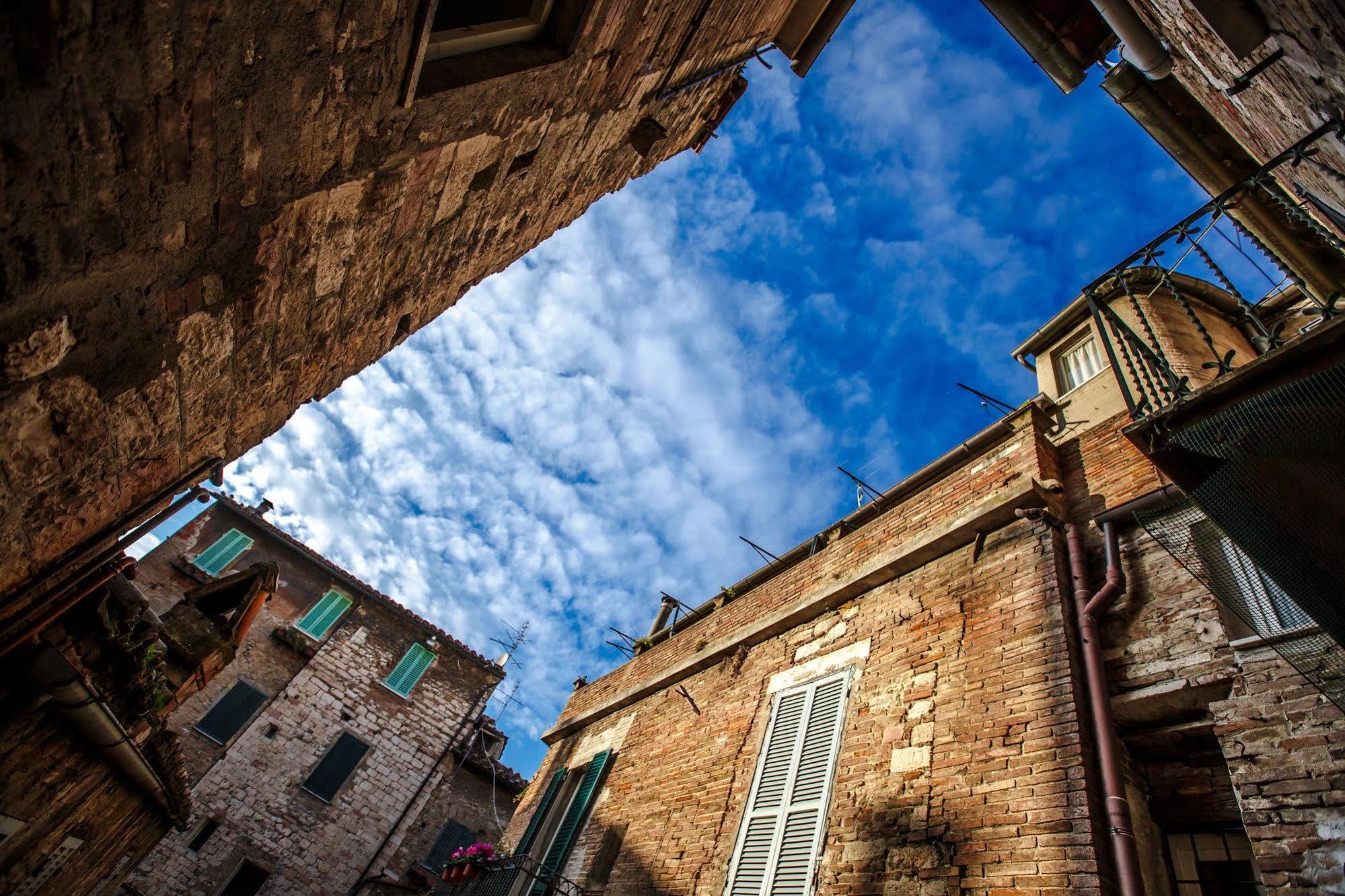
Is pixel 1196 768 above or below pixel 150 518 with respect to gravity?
above

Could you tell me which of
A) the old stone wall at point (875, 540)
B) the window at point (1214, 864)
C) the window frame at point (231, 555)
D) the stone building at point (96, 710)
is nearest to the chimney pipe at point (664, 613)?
the old stone wall at point (875, 540)

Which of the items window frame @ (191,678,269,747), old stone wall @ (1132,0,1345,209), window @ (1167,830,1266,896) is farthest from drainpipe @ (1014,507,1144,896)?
window frame @ (191,678,269,747)

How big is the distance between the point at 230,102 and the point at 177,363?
103 centimetres

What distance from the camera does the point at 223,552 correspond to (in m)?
16.2

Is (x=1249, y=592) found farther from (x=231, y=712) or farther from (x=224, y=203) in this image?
(x=231, y=712)

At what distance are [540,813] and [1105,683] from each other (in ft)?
25.8

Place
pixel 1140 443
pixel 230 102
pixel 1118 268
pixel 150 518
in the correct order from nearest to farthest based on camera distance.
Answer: pixel 230 102 → pixel 150 518 → pixel 1140 443 → pixel 1118 268

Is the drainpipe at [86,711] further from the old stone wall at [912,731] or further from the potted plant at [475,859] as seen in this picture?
the old stone wall at [912,731]

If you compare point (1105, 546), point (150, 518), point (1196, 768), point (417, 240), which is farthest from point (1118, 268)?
point (150, 518)

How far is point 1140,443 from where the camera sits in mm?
3574

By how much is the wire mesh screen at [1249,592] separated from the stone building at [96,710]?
5.83 m

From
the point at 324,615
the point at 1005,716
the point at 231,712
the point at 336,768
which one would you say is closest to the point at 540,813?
the point at 1005,716

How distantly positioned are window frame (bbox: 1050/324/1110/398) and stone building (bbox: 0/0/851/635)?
7.86m

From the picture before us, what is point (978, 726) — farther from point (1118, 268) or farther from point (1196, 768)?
point (1118, 268)
